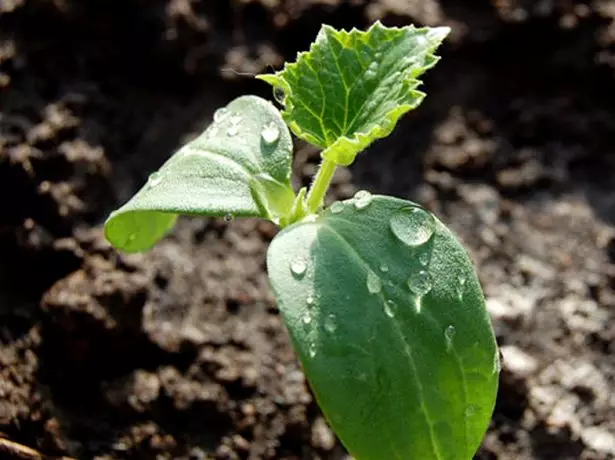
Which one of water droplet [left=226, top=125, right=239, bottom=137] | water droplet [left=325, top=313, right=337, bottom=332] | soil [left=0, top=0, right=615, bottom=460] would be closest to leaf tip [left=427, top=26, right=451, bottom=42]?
water droplet [left=226, top=125, right=239, bottom=137]

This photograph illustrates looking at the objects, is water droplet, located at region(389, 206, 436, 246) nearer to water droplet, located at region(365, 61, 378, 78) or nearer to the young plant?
the young plant

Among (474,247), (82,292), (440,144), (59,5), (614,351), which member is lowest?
(614,351)

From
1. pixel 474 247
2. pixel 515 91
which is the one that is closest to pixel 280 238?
pixel 474 247

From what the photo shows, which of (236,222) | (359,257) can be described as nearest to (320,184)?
(359,257)

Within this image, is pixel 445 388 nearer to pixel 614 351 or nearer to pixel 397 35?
pixel 397 35

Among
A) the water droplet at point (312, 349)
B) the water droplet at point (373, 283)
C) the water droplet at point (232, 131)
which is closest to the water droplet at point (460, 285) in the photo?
the water droplet at point (373, 283)

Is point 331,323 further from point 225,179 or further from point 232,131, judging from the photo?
point 232,131

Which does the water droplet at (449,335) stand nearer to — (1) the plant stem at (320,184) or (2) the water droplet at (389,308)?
(2) the water droplet at (389,308)
